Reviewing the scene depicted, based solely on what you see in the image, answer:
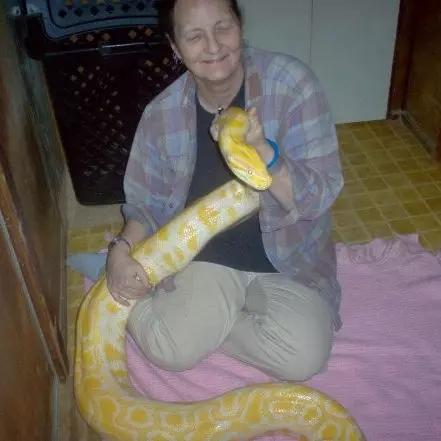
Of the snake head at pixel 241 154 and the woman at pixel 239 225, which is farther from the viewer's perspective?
the woman at pixel 239 225

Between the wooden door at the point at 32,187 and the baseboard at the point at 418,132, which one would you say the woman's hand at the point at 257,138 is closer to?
the wooden door at the point at 32,187

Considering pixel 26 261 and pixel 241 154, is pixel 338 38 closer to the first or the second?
pixel 241 154

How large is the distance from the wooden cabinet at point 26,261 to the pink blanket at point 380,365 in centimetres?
31

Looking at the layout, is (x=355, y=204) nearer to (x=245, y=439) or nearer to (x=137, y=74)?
(x=137, y=74)

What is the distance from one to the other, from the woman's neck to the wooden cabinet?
529 millimetres

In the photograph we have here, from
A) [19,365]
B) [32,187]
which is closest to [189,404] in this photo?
[19,365]

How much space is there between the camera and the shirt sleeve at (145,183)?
1.58 meters

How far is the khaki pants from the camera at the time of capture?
150cm

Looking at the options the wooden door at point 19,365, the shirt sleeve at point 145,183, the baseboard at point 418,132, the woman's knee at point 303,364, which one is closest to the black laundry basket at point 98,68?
the shirt sleeve at point 145,183

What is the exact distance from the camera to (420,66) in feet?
8.61

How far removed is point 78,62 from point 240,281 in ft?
3.53

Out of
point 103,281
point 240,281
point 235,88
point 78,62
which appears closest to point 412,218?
point 240,281

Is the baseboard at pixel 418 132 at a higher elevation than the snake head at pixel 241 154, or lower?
lower

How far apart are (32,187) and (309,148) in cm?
87
